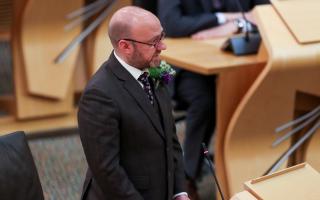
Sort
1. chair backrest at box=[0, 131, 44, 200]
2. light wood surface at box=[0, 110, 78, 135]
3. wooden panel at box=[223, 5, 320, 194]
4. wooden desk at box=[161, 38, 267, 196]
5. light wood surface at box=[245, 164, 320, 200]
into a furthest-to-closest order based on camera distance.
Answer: light wood surface at box=[0, 110, 78, 135], wooden desk at box=[161, 38, 267, 196], wooden panel at box=[223, 5, 320, 194], chair backrest at box=[0, 131, 44, 200], light wood surface at box=[245, 164, 320, 200]

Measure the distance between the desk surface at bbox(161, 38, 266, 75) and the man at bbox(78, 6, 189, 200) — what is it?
0.63 m

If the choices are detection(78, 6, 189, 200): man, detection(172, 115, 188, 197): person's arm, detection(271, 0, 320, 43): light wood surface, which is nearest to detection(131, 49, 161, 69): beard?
detection(78, 6, 189, 200): man

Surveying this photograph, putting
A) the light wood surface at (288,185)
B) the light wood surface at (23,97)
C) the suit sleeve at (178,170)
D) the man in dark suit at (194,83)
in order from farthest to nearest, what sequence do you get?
the light wood surface at (23,97) < the man in dark suit at (194,83) < the suit sleeve at (178,170) < the light wood surface at (288,185)

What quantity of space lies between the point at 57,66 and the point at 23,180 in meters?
2.28

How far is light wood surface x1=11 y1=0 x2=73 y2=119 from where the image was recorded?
384 centimetres

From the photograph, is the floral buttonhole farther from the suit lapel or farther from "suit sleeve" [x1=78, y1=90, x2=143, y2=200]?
"suit sleeve" [x1=78, y1=90, x2=143, y2=200]

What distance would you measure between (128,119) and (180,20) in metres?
1.38

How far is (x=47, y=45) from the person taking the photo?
3.94m

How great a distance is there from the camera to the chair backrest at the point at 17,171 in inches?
68.6

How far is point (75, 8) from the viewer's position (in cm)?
397

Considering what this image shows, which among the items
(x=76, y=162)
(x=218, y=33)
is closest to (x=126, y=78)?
(x=218, y=33)

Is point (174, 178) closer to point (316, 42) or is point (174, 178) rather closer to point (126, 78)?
point (126, 78)

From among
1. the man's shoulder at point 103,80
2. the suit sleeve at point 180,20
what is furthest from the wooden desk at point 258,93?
the man's shoulder at point 103,80

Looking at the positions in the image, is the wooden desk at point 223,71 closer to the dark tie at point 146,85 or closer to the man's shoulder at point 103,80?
the dark tie at point 146,85
